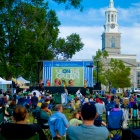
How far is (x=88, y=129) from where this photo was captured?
4613mm

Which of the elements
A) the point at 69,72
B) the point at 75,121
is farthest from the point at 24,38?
the point at 75,121

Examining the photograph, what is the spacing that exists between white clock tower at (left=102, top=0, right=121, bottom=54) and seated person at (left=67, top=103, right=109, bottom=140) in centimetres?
13074

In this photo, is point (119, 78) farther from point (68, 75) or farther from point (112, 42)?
point (112, 42)

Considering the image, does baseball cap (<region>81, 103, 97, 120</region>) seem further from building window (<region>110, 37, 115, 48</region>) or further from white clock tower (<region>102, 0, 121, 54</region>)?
building window (<region>110, 37, 115, 48</region>)

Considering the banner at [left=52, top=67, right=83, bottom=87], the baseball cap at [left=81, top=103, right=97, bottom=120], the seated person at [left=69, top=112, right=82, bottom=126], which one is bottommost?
the seated person at [left=69, top=112, right=82, bottom=126]

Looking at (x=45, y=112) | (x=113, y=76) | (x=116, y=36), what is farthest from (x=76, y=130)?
(x=116, y=36)

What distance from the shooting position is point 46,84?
3506cm

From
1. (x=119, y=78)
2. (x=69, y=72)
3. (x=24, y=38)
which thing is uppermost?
(x=24, y=38)

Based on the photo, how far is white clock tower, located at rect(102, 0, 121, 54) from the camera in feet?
442

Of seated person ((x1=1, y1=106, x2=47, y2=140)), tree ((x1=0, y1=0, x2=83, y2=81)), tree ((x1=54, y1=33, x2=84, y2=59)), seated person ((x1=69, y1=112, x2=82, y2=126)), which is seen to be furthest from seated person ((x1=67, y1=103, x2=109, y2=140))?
tree ((x1=54, y1=33, x2=84, y2=59))

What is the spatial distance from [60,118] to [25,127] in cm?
572

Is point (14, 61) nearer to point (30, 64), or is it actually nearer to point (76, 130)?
point (30, 64)

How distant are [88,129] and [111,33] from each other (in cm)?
13184

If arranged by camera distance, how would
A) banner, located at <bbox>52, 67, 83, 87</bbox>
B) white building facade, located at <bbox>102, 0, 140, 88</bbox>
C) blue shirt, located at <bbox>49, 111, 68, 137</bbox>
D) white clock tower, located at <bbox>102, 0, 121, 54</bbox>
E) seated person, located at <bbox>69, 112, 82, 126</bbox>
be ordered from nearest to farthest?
seated person, located at <bbox>69, 112, 82, 126</bbox>, blue shirt, located at <bbox>49, 111, 68, 137</bbox>, banner, located at <bbox>52, 67, 83, 87</bbox>, white building facade, located at <bbox>102, 0, 140, 88</bbox>, white clock tower, located at <bbox>102, 0, 121, 54</bbox>
